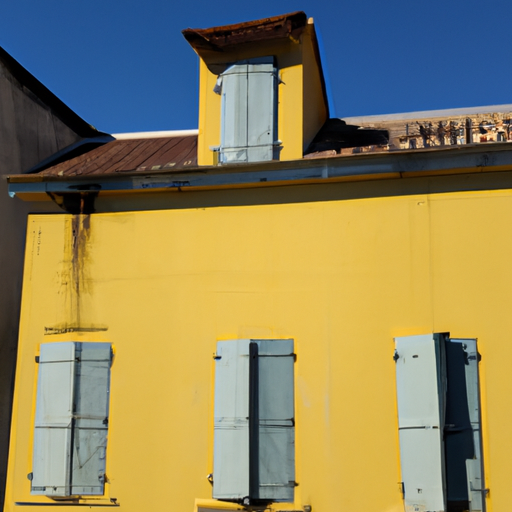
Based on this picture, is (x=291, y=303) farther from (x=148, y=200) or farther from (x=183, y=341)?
(x=148, y=200)

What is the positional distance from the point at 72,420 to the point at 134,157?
3248 mm

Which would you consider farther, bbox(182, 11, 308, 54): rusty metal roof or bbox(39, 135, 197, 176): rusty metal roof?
bbox(39, 135, 197, 176): rusty metal roof

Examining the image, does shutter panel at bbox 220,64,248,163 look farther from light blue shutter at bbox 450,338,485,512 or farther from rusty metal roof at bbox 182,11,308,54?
light blue shutter at bbox 450,338,485,512

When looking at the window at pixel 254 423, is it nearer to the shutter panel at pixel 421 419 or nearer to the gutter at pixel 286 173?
the shutter panel at pixel 421 419

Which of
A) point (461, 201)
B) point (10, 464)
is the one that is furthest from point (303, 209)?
point (10, 464)

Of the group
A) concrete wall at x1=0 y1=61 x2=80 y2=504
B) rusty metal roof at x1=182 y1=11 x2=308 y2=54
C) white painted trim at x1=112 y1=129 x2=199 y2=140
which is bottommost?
concrete wall at x1=0 y1=61 x2=80 y2=504

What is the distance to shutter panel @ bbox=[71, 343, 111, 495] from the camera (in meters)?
7.20

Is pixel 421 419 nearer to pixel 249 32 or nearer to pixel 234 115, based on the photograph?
pixel 234 115

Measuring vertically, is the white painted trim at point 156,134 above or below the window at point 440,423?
above

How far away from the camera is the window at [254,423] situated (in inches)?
267

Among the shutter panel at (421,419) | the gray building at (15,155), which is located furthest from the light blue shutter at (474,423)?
the gray building at (15,155)

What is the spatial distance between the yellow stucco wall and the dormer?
75 cm

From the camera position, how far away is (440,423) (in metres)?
6.36

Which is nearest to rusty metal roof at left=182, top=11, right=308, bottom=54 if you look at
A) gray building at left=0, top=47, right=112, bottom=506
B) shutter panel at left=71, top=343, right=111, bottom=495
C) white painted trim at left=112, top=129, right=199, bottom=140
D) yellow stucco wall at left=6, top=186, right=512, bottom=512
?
white painted trim at left=112, top=129, right=199, bottom=140
